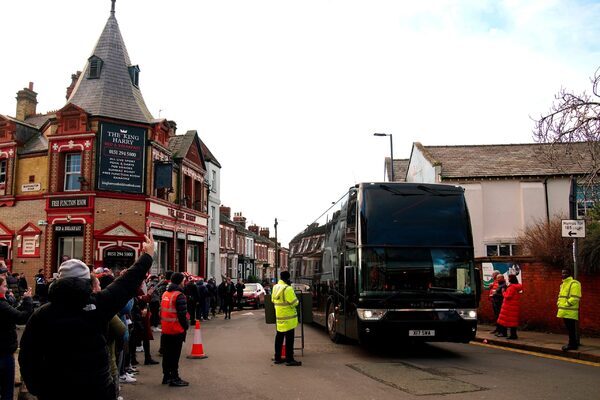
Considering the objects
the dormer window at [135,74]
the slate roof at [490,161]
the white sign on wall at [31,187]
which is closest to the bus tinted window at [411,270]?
the slate roof at [490,161]

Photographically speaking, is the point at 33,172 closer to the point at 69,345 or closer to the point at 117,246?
the point at 117,246

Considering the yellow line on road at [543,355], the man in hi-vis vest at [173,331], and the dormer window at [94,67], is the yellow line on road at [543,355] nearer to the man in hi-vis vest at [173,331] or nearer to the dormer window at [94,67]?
the man in hi-vis vest at [173,331]

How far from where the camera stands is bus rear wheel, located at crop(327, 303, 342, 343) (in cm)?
1348

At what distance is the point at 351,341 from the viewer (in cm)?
1373

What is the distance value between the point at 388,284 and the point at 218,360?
381 centimetres

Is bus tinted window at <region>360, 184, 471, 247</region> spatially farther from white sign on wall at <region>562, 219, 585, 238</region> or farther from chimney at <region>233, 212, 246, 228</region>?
chimney at <region>233, 212, 246, 228</region>

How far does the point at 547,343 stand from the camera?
1258 cm

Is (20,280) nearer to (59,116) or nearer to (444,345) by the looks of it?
(59,116)

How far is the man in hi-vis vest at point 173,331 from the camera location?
871 centimetres

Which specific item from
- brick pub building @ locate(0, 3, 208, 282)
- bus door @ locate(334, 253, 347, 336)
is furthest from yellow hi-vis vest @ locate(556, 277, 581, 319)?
brick pub building @ locate(0, 3, 208, 282)

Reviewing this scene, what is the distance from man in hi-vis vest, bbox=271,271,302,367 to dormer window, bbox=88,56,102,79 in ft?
72.5

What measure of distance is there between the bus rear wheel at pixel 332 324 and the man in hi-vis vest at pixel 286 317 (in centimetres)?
299

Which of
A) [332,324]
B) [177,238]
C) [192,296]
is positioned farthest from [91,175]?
[332,324]

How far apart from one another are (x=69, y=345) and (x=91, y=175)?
2426cm
